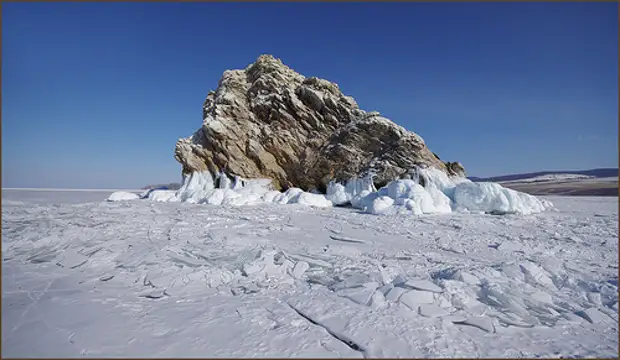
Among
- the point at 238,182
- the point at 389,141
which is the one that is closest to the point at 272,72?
the point at 238,182

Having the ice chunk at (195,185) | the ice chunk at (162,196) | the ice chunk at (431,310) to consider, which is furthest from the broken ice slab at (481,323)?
the ice chunk at (162,196)

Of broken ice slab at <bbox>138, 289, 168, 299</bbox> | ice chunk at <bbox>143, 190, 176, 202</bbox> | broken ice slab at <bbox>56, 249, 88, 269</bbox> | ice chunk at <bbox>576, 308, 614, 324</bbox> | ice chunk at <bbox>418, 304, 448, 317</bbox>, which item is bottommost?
ice chunk at <bbox>576, 308, 614, 324</bbox>

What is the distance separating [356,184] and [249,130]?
8583 millimetres

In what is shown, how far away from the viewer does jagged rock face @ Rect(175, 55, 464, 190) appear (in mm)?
16328

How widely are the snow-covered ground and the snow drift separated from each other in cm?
448

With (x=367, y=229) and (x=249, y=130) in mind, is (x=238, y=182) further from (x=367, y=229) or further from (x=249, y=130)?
(x=367, y=229)

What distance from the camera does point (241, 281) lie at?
3582 mm

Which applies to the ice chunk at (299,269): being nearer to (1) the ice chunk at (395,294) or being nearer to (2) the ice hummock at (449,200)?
(1) the ice chunk at (395,294)

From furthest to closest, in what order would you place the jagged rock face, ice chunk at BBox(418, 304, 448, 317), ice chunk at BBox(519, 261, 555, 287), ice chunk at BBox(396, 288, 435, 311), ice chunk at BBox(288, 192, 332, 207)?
the jagged rock face → ice chunk at BBox(288, 192, 332, 207) → ice chunk at BBox(519, 261, 555, 287) → ice chunk at BBox(396, 288, 435, 311) → ice chunk at BBox(418, 304, 448, 317)

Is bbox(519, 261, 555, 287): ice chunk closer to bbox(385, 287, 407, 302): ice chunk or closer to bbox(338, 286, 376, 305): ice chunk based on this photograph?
bbox(385, 287, 407, 302): ice chunk

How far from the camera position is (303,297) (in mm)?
3115

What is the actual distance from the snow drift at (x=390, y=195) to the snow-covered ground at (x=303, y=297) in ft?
14.7

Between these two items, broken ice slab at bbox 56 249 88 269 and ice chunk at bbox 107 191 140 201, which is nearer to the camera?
broken ice slab at bbox 56 249 88 269

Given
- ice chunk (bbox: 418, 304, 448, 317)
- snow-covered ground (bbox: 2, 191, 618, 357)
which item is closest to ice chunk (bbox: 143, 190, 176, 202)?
snow-covered ground (bbox: 2, 191, 618, 357)
